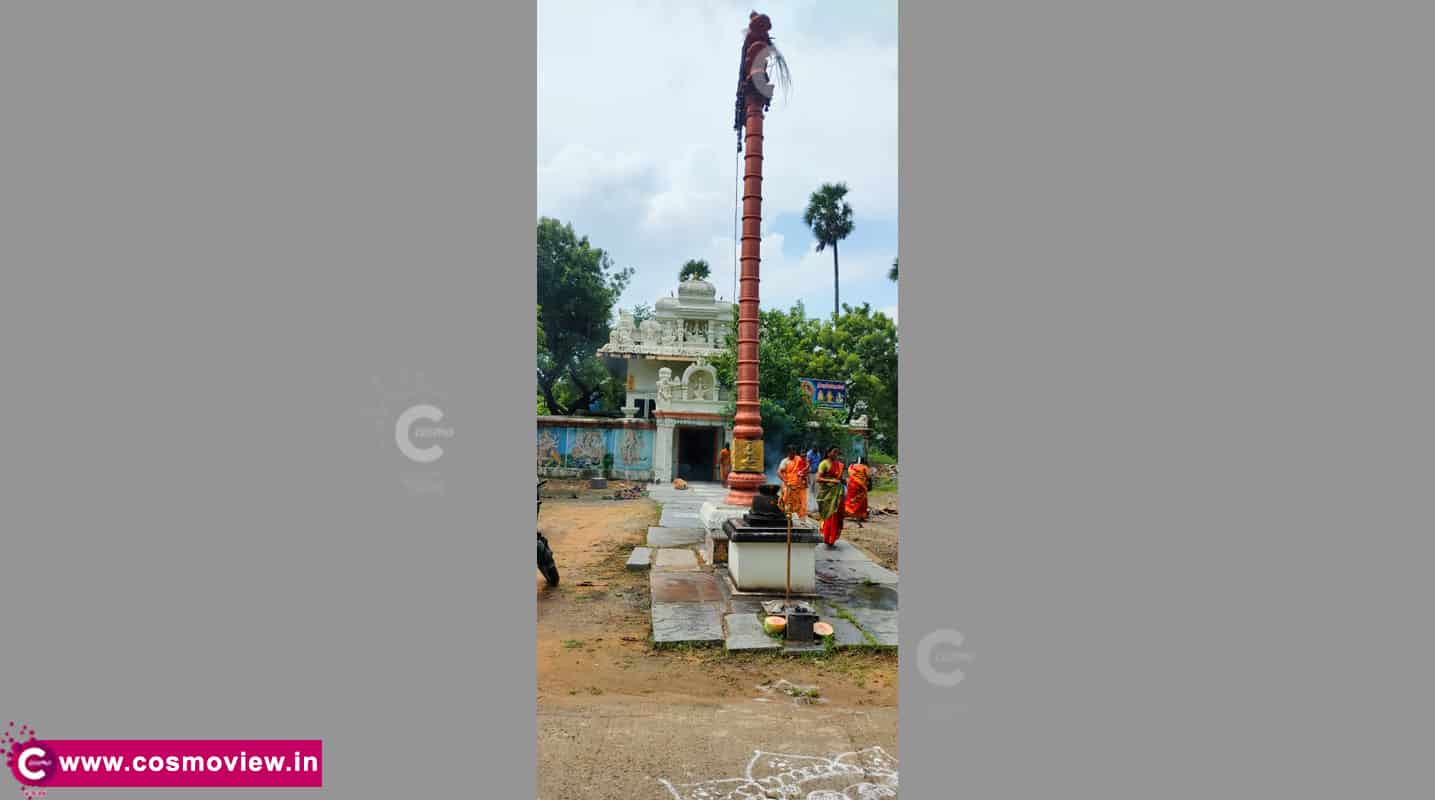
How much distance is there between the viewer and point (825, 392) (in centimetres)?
2245

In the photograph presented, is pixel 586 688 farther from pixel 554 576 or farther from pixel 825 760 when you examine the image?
pixel 554 576

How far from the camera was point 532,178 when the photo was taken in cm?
175

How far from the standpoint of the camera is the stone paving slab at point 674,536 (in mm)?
10602

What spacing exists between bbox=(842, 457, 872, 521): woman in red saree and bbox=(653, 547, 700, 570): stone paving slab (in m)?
3.17

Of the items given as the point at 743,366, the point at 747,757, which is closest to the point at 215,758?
the point at 747,757

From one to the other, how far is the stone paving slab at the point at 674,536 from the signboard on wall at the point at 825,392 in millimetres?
10872

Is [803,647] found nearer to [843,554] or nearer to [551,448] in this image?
[843,554]

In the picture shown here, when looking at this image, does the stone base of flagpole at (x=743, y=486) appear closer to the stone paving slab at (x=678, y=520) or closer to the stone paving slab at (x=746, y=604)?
the stone paving slab at (x=678, y=520)

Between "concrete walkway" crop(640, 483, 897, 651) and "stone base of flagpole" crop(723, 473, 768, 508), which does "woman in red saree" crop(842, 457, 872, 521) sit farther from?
"stone base of flagpole" crop(723, 473, 768, 508)

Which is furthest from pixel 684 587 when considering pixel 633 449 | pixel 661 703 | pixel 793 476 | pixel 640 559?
pixel 633 449

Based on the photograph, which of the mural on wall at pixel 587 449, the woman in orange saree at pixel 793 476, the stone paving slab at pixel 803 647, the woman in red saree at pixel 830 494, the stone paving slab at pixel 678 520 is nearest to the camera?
the stone paving slab at pixel 803 647

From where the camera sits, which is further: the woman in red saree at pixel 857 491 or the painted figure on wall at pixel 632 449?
the painted figure on wall at pixel 632 449

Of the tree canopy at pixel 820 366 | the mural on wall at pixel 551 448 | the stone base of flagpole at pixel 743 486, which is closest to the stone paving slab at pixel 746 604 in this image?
the stone base of flagpole at pixel 743 486

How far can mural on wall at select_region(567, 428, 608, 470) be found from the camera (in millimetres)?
21656
